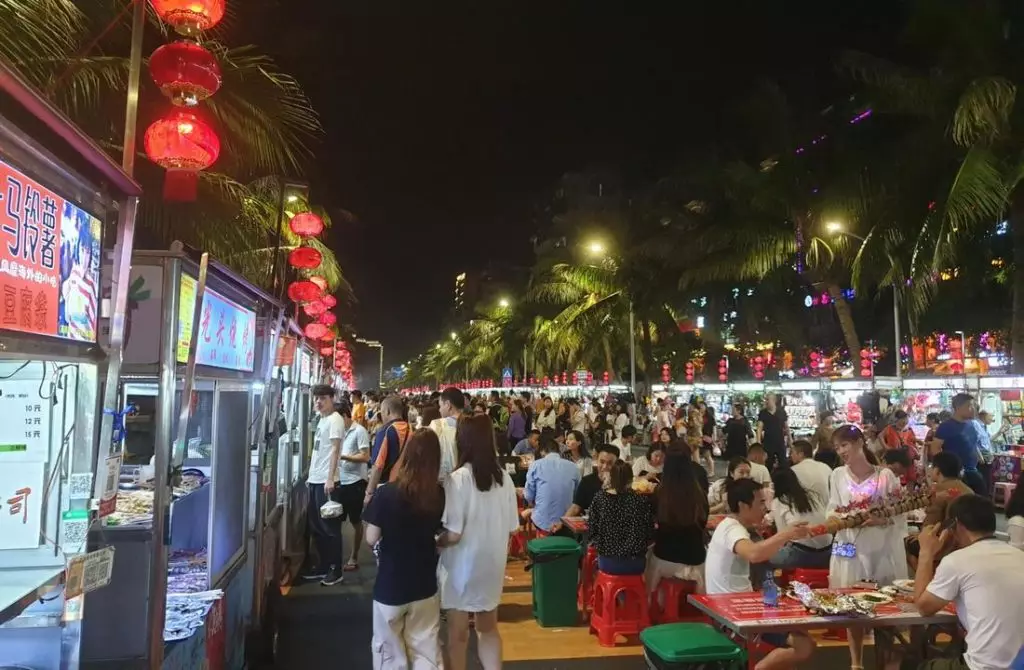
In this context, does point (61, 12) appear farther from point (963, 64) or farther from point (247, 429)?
point (963, 64)

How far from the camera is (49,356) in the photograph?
261cm

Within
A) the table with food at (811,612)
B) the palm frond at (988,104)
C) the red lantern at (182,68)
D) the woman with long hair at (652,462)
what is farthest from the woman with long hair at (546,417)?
the red lantern at (182,68)

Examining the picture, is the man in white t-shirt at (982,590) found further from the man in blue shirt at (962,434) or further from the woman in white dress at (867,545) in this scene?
the man in blue shirt at (962,434)

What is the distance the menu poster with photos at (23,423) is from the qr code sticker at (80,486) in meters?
0.32

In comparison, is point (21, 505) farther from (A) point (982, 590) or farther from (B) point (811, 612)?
(A) point (982, 590)

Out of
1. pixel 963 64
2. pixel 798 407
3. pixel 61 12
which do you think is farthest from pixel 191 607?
pixel 798 407

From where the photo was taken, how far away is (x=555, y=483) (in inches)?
317

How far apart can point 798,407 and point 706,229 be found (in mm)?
6200

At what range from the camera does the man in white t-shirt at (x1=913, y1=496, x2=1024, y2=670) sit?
3.58m

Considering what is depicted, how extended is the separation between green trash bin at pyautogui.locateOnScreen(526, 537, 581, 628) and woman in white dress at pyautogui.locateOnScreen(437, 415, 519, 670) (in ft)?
6.55

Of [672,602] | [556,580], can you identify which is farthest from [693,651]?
[556,580]

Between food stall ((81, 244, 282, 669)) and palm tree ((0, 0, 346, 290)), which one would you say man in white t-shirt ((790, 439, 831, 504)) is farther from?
palm tree ((0, 0, 346, 290))

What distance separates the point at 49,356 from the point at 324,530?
619cm

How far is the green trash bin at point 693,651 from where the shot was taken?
13.1ft
